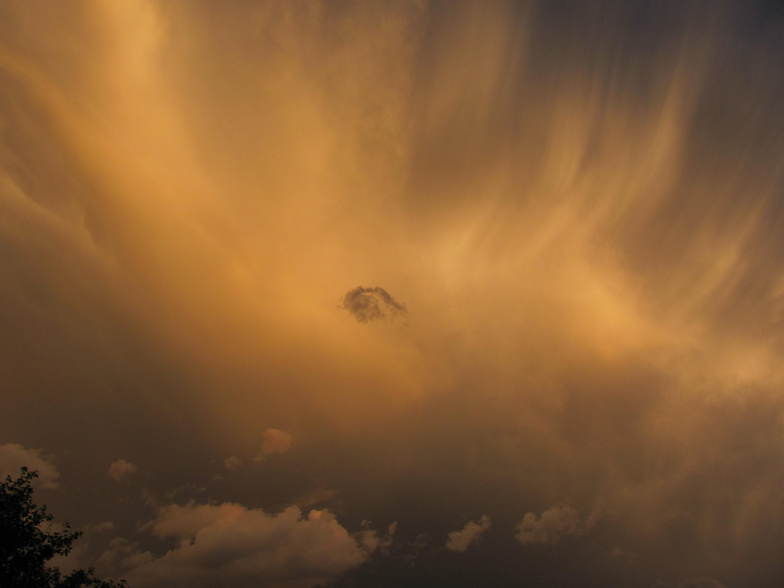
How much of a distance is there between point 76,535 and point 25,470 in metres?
6.23

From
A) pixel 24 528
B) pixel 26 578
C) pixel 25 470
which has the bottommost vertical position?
pixel 26 578

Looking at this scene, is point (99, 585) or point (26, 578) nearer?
point (26, 578)

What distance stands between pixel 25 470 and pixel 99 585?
10933 mm

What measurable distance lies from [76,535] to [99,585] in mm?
4921

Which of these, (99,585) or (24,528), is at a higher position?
(24,528)

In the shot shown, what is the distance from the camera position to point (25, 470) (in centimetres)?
3597

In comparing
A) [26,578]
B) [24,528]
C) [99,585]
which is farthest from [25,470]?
[99,585]

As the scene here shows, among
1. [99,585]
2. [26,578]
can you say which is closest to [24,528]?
[26,578]

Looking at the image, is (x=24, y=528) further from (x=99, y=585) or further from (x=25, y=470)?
(x=99, y=585)

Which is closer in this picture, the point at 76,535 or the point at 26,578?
the point at 26,578

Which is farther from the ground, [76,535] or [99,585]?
[76,535]

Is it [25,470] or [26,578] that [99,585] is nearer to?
[26,578]

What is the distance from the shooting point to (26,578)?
32.9 metres

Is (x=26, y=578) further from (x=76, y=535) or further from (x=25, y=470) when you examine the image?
(x=25, y=470)
